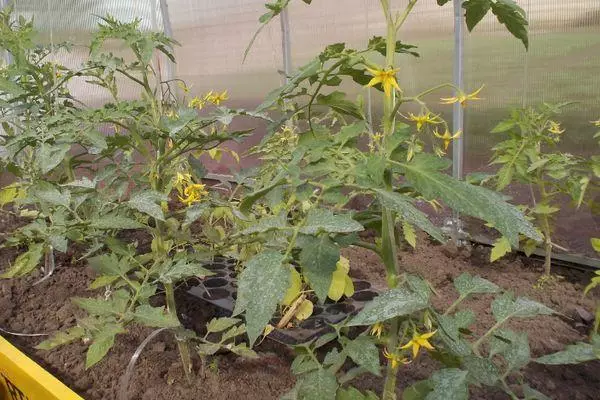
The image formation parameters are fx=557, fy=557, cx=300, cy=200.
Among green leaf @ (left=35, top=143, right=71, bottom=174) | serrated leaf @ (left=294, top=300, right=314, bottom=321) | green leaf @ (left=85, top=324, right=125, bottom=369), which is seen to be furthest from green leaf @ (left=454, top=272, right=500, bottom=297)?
green leaf @ (left=35, top=143, right=71, bottom=174)

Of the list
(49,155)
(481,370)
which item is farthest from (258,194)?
(49,155)

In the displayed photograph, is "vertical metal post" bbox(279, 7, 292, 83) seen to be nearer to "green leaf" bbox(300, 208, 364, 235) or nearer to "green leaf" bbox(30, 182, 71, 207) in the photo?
"green leaf" bbox(30, 182, 71, 207)

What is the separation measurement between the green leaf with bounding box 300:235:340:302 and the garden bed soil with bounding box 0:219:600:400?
0.30 metres

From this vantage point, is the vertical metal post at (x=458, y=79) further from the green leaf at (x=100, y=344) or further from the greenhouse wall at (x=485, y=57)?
the green leaf at (x=100, y=344)

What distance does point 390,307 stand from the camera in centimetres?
73

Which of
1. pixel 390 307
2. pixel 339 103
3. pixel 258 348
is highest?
pixel 339 103

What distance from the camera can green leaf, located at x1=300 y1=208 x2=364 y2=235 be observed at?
73 centimetres

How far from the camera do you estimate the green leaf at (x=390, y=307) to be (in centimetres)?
71

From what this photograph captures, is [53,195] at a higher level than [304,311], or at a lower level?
higher

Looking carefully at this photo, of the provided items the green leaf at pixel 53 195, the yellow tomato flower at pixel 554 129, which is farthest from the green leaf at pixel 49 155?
the yellow tomato flower at pixel 554 129

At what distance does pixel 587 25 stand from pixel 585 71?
161 mm

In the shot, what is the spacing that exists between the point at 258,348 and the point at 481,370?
2.88ft

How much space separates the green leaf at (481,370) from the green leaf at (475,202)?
24cm

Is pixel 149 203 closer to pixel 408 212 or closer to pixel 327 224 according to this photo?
pixel 327 224
